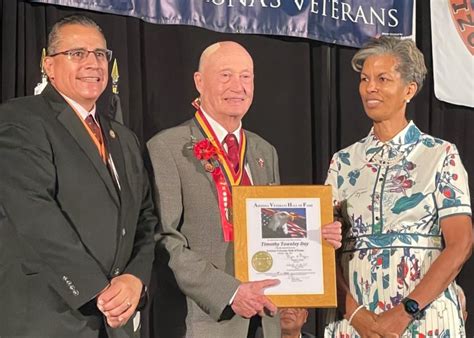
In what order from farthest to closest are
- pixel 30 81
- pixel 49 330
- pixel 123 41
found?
pixel 123 41, pixel 30 81, pixel 49 330

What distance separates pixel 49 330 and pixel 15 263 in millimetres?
216

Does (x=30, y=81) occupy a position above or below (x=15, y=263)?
above

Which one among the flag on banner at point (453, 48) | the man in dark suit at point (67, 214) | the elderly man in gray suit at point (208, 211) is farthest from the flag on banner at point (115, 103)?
the flag on banner at point (453, 48)

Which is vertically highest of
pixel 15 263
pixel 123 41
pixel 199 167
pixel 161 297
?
pixel 123 41

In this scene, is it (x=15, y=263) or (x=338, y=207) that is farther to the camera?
(x=338, y=207)

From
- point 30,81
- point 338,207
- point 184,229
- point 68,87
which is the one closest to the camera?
point 68,87

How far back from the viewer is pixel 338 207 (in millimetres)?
3160

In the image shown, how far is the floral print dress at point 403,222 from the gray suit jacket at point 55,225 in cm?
79

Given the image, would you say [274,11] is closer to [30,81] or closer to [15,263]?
[30,81]

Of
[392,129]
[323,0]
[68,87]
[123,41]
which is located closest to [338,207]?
[392,129]

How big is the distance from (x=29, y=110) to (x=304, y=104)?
2.05 meters

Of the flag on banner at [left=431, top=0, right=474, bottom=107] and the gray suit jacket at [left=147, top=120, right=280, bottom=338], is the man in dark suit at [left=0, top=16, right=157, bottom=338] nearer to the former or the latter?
the gray suit jacket at [left=147, top=120, right=280, bottom=338]

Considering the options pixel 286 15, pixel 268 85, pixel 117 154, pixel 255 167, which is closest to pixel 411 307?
pixel 255 167

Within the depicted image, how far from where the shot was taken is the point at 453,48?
4.65 m
